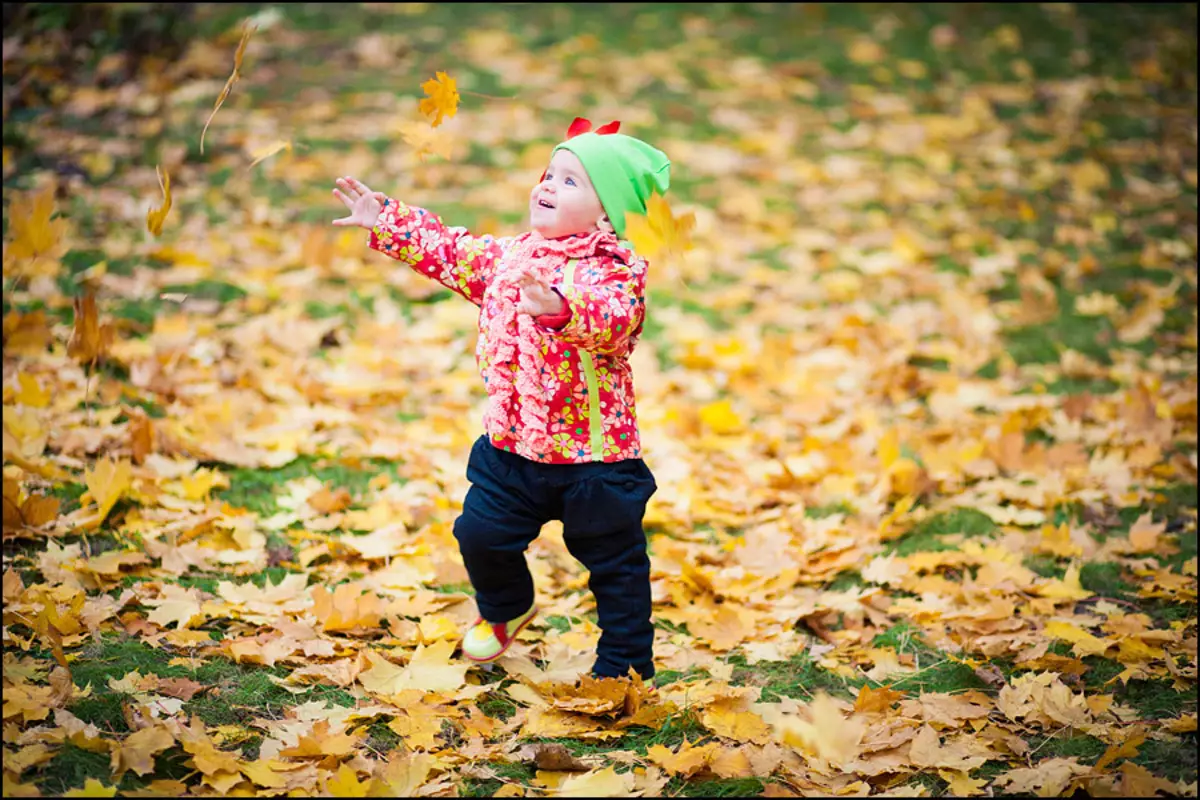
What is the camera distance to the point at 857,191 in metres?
6.55

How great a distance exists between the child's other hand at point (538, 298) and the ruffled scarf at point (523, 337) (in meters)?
0.18

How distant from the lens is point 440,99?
8.24ft

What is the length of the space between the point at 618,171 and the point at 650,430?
74.0 inches

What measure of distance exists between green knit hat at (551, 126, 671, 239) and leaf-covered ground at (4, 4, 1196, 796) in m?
0.53

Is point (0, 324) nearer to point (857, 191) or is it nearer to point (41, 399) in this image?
point (41, 399)

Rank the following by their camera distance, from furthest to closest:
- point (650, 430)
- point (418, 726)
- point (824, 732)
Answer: point (650, 430) < point (418, 726) < point (824, 732)

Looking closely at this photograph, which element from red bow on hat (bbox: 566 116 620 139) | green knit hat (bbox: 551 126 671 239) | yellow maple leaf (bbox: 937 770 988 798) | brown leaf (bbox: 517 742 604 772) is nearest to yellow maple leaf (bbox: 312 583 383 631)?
brown leaf (bbox: 517 742 604 772)

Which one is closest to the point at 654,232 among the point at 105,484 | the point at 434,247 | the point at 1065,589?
the point at 434,247

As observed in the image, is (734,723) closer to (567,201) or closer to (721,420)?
(567,201)

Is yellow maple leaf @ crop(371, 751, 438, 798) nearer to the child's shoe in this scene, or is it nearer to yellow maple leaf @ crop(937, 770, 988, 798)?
the child's shoe

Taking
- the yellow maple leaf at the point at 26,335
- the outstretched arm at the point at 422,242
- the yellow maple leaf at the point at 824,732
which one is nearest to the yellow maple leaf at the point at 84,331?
the outstretched arm at the point at 422,242

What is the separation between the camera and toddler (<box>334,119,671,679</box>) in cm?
236

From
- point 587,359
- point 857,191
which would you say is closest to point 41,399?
point 587,359

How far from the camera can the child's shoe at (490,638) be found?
266 cm
